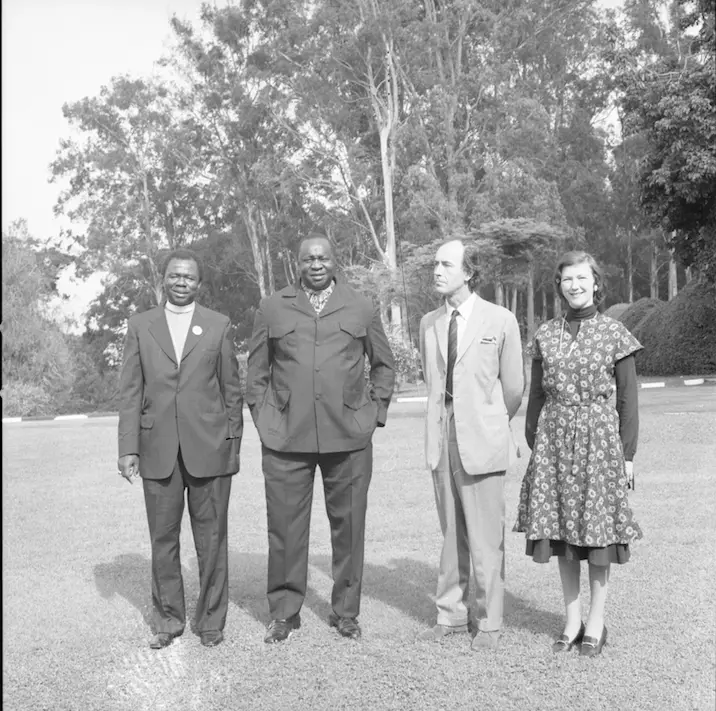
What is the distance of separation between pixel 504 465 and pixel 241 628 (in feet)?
5.52

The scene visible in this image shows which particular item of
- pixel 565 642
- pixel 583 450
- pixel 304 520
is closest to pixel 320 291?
pixel 304 520

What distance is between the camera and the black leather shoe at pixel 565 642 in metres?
4.58

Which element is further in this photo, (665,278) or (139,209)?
(665,278)

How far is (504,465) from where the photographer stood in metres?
4.79

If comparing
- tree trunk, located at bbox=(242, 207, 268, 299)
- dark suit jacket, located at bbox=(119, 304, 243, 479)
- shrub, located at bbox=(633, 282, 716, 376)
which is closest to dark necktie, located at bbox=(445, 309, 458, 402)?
dark suit jacket, located at bbox=(119, 304, 243, 479)

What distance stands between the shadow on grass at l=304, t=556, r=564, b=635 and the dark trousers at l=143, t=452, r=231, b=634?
0.73 metres

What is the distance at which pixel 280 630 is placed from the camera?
4949 mm

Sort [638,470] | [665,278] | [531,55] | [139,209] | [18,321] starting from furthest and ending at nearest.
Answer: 1. [665,278]
2. [139,209]
3. [531,55]
4. [18,321]
5. [638,470]

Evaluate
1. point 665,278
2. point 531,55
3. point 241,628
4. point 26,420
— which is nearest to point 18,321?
point 26,420

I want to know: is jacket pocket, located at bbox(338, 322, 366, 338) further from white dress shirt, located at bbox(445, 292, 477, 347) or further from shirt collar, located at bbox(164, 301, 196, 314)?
shirt collar, located at bbox(164, 301, 196, 314)

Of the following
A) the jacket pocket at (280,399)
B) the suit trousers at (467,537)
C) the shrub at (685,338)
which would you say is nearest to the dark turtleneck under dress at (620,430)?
the suit trousers at (467,537)

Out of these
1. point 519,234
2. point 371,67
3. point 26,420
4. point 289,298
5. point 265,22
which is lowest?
point 26,420

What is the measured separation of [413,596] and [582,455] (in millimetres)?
1758

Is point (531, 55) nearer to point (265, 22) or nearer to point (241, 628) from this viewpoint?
point (265, 22)
